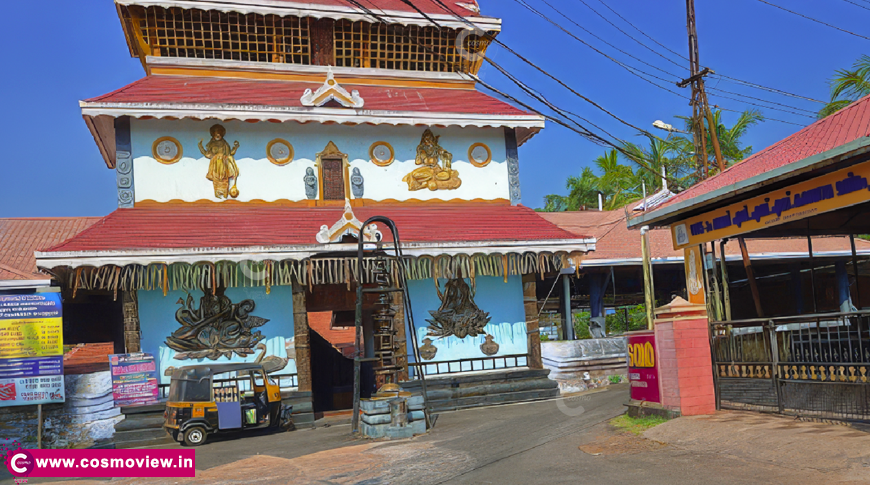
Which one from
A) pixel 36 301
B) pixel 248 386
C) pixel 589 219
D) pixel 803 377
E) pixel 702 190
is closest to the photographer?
pixel 803 377

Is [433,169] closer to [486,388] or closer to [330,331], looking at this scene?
[486,388]

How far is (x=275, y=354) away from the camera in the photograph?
16.5 metres

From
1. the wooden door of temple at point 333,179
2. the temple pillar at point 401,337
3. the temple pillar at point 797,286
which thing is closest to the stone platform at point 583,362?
the temple pillar at point 401,337

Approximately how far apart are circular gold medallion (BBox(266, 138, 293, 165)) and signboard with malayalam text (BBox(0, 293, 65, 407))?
19.2 feet

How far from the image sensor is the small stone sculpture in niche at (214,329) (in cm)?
1585

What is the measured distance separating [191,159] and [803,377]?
44.5 feet

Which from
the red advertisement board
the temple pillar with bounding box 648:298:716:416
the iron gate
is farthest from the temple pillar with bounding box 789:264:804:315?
the temple pillar with bounding box 648:298:716:416

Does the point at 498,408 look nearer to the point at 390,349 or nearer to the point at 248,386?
the point at 390,349

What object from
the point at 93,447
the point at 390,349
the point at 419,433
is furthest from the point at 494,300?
the point at 93,447

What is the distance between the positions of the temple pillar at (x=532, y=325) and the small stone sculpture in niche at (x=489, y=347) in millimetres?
867

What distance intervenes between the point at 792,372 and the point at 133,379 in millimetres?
12359

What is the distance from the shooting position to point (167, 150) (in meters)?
17.0

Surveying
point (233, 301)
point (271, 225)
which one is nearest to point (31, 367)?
point (233, 301)

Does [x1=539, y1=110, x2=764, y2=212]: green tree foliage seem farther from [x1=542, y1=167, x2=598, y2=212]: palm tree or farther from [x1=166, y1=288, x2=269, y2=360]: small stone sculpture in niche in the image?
[x1=166, y1=288, x2=269, y2=360]: small stone sculpture in niche
